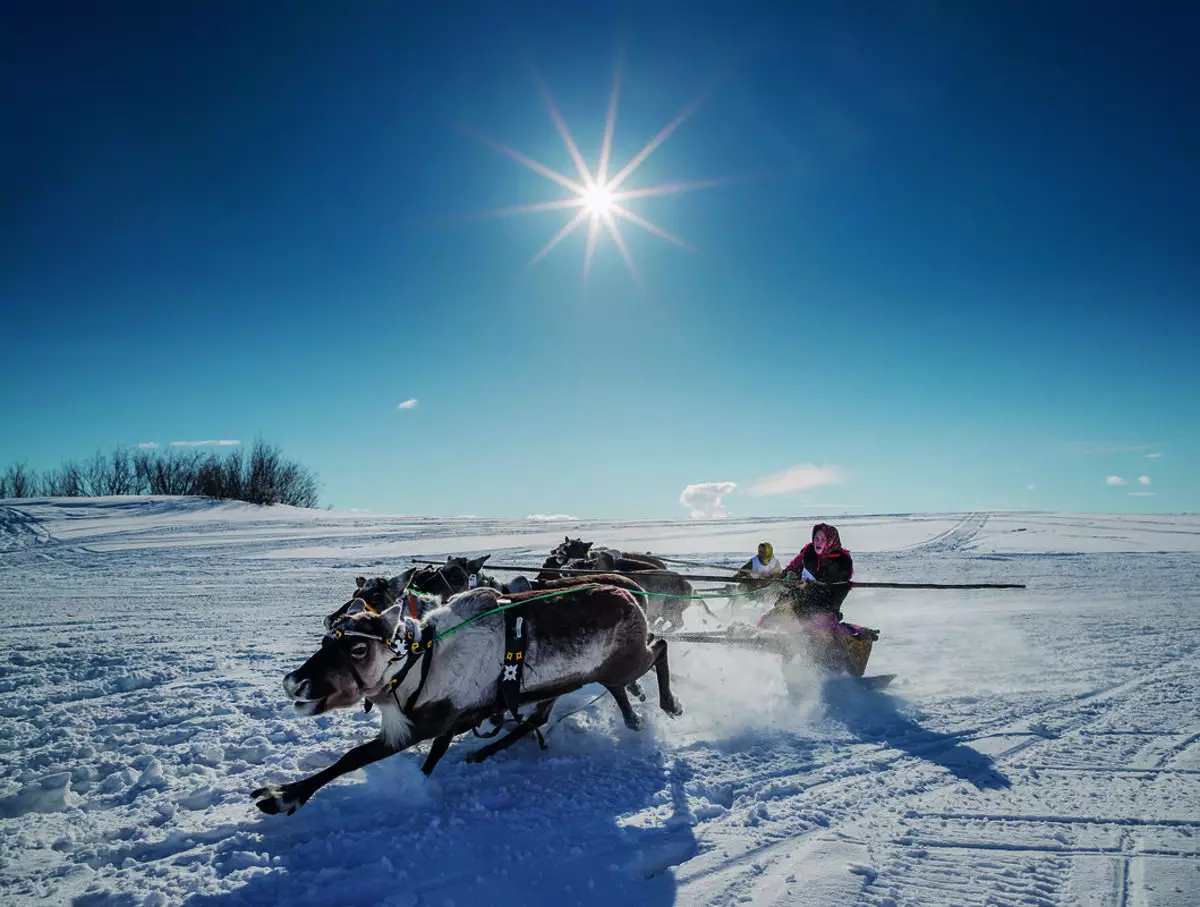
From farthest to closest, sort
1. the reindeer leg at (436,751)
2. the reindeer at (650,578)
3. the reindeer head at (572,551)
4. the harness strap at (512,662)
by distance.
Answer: the reindeer head at (572,551)
the reindeer at (650,578)
the harness strap at (512,662)
the reindeer leg at (436,751)

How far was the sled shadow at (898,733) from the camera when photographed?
4422mm

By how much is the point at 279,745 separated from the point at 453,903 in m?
2.74

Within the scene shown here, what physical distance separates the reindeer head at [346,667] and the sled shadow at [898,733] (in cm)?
417

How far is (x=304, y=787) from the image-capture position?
11.5ft

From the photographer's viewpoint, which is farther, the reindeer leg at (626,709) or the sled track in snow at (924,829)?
the reindeer leg at (626,709)

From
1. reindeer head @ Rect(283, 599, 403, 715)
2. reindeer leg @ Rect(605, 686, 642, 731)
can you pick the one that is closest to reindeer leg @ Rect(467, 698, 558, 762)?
reindeer leg @ Rect(605, 686, 642, 731)

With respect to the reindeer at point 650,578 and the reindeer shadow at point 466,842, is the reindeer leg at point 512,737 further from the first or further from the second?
the reindeer at point 650,578

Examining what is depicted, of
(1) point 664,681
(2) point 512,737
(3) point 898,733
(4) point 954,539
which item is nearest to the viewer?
(2) point 512,737

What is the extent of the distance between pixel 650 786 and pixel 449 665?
1.69 meters

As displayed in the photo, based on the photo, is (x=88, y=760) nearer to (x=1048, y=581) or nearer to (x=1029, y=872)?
(x=1029, y=872)

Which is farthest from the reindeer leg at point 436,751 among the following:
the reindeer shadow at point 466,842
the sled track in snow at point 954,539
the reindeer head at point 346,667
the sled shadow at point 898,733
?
the sled track in snow at point 954,539

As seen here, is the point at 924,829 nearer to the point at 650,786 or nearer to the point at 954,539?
the point at 650,786

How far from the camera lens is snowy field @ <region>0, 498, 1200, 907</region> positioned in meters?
3.11

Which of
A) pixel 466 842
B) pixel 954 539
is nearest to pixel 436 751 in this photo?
pixel 466 842
